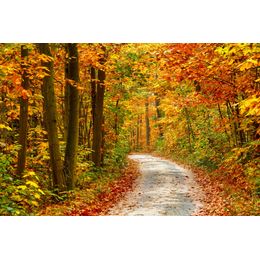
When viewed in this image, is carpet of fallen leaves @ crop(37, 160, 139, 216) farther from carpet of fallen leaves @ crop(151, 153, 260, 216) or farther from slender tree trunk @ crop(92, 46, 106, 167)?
slender tree trunk @ crop(92, 46, 106, 167)

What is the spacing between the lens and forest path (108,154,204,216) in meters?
8.40

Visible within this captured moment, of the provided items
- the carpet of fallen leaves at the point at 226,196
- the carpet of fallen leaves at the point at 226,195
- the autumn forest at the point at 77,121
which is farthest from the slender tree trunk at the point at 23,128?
the carpet of fallen leaves at the point at 226,196

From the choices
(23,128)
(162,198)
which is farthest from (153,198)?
(23,128)

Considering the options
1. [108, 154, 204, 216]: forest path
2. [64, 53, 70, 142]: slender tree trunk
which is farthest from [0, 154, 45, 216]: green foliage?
[64, 53, 70, 142]: slender tree trunk

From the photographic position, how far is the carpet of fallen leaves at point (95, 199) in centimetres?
850

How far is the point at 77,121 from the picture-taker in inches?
418

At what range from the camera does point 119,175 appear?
12852mm

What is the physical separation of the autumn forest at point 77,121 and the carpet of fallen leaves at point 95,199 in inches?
0.9

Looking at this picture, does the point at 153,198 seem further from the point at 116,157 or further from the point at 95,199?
the point at 116,157

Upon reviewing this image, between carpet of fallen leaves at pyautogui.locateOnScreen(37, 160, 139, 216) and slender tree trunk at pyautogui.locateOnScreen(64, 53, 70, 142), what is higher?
slender tree trunk at pyautogui.locateOnScreen(64, 53, 70, 142)

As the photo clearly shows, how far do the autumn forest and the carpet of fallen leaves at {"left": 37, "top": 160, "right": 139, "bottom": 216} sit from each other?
0.02 metres
